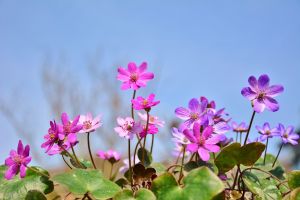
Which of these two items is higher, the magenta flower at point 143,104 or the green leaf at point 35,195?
the magenta flower at point 143,104

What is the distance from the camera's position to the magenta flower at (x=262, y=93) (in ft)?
3.29

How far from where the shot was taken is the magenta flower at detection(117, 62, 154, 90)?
45.1 inches

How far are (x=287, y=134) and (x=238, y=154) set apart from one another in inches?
19.8

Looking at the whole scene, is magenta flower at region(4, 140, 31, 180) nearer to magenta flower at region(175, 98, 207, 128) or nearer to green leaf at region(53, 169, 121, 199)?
green leaf at region(53, 169, 121, 199)

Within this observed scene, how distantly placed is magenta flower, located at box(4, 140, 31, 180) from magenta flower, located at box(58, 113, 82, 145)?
0.11 metres

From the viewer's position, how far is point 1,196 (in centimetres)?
113

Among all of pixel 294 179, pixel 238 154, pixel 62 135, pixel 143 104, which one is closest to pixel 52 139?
pixel 62 135

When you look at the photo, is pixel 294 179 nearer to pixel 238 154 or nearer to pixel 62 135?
pixel 238 154

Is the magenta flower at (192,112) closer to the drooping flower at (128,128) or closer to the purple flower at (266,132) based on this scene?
the drooping flower at (128,128)

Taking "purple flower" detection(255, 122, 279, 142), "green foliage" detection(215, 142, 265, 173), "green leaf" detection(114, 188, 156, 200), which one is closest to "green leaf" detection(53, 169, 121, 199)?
"green leaf" detection(114, 188, 156, 200)

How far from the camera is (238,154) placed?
0.97 metres

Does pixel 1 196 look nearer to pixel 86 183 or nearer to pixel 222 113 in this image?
pixel 86 183

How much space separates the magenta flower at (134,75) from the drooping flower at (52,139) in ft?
0.73

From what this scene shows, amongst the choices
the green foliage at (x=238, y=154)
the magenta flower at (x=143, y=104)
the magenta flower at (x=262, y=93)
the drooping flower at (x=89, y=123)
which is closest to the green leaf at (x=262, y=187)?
the green foliage at (x=238, y=154)
